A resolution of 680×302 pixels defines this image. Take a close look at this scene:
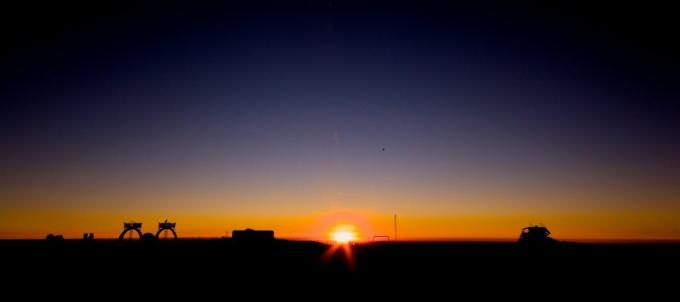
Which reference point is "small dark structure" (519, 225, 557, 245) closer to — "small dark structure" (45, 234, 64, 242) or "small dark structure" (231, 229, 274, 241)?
"small dark structure" (231, 229, 274, 241)

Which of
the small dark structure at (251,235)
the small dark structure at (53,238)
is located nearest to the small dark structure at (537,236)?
the small dark structure at (251,235)

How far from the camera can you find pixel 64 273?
27.6m

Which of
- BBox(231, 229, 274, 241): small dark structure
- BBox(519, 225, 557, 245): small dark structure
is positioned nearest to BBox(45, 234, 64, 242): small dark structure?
BBox(231, 229, 274, 241): small dark structure

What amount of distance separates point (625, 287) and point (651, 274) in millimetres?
9992

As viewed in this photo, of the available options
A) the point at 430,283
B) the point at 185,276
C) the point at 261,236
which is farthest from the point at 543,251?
the point at 185,276

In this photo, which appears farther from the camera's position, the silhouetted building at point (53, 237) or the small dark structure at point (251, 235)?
the silhouetted building at point (53, 237)

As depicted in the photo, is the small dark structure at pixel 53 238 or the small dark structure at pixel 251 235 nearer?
the small dark structure at pixel 251 235

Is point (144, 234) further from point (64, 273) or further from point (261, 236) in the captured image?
point (64, 273)

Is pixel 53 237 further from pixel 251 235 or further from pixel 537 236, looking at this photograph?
pixel 537 236

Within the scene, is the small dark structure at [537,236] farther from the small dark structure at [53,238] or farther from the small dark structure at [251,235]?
the small dark structure at [53,238]

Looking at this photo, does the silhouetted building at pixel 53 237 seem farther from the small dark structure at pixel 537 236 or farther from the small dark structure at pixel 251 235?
the small dark structure at pixel 537 236

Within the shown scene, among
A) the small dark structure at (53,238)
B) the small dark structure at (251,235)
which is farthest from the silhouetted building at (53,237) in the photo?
the small dark structure at (251,235)

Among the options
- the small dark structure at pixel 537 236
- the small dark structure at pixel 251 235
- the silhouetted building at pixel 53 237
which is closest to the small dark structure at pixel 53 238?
the silhouetted building at pixel 53 237

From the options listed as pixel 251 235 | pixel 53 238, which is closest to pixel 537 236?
pixel 251 235
